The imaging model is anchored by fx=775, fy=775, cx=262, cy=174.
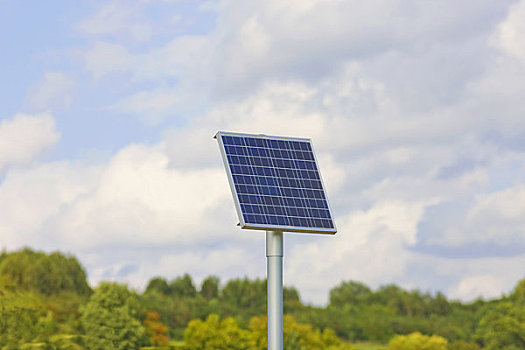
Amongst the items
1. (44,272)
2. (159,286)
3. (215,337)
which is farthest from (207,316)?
(44,272)

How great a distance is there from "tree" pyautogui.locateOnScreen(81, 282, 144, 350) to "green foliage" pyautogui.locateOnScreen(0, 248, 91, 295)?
579 centimetres

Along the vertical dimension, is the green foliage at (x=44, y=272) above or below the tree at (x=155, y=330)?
above

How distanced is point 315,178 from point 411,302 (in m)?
57.6

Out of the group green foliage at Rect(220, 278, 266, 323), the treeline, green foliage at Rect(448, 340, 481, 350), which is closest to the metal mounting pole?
the treeline

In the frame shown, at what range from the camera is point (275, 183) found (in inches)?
724

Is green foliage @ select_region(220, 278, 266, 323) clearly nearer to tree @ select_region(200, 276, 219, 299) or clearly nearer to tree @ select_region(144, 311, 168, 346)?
tree @ select_region(200, 276, 219, 299)

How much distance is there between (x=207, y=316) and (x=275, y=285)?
44.8 meters

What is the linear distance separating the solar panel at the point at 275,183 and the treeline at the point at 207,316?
106ft

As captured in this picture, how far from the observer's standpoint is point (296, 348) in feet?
174

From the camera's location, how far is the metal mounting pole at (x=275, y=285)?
17.6m

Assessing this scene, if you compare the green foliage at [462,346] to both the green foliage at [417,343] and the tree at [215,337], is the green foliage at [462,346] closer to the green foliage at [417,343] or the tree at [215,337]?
the green foliage at [417,343]

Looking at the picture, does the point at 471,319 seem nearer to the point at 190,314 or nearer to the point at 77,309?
the point at 190,314


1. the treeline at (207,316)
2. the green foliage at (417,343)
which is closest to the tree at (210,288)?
the treeline at (207,316)

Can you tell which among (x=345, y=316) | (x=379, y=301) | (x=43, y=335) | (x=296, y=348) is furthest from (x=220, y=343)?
(x=379, y=301)
